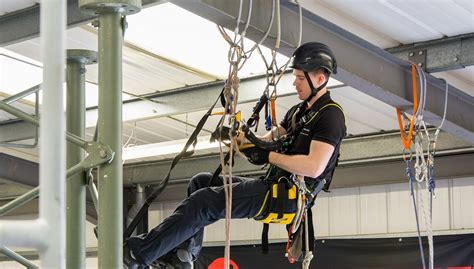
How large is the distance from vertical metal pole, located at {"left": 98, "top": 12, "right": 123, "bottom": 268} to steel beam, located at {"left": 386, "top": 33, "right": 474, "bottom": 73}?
14.6 feet

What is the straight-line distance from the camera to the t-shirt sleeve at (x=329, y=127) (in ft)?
18.1

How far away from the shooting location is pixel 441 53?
8.65m

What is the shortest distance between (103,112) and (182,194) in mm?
9711

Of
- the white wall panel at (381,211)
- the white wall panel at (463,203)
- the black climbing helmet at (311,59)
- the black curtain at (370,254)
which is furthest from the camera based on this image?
the white wall panel at (381,211)

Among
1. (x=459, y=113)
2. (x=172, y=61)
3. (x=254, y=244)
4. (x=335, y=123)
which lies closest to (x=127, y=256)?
(x=335, y=123)

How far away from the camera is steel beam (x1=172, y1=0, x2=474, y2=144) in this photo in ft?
20.3

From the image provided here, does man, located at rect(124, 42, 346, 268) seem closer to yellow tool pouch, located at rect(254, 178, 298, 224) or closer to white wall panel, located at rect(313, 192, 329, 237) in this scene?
yellow tool pouch, located at rect(254, 178, 298, 224)

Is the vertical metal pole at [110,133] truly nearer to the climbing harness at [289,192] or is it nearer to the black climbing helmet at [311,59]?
the climbing harness at [289,192]

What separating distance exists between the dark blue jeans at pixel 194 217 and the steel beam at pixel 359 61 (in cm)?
119

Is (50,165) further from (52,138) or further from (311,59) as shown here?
(311,59)

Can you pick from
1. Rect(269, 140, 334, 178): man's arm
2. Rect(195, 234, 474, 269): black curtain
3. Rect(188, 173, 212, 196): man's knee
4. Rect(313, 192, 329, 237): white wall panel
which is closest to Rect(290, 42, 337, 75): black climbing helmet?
Rect(269, 140, 334, 178): man's arm

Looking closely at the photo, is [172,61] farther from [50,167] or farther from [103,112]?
[50,167]

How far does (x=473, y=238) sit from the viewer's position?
11.5 m

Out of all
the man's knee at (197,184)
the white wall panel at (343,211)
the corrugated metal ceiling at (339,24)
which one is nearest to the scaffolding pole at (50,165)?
the man's knee at (197,184)
